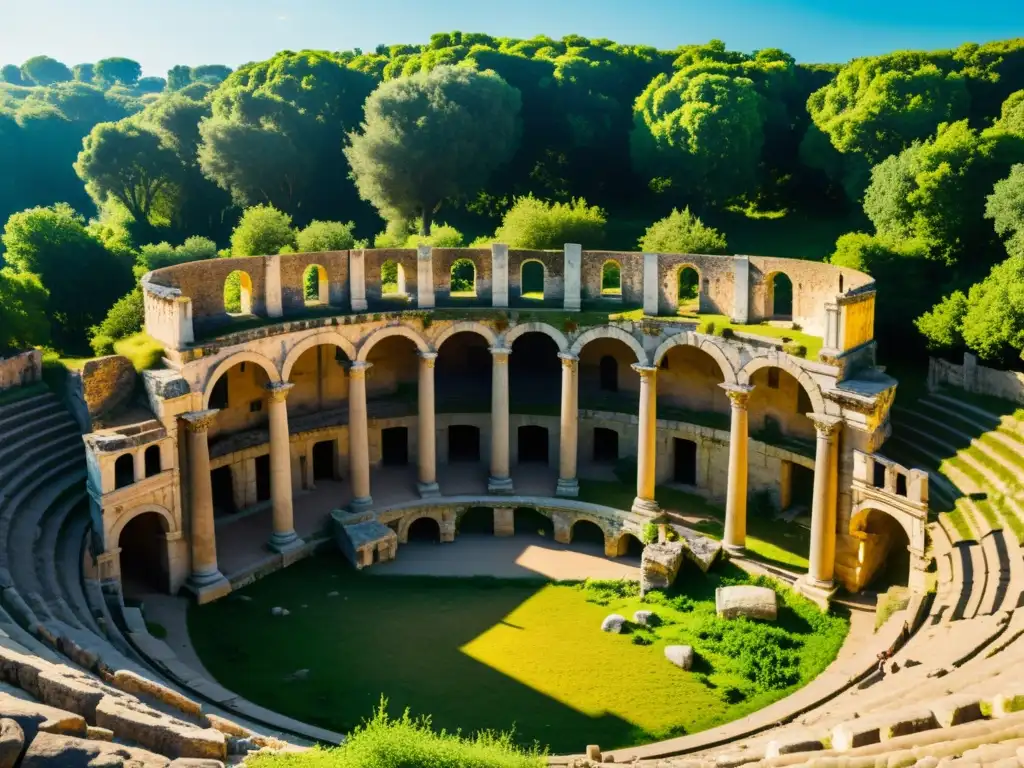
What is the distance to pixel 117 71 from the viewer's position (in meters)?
180

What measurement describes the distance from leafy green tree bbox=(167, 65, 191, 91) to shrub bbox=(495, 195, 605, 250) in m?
116

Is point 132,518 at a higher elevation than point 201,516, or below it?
below

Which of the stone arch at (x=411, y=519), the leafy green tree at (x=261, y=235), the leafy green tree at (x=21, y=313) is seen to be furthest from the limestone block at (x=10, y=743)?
the leafy green tree at (x=261, y=235)

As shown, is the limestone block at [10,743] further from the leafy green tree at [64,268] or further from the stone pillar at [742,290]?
the leafy green tree at [64,268]

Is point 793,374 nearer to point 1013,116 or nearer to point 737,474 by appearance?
point 737,474

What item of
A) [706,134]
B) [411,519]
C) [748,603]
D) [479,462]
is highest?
[706,134]

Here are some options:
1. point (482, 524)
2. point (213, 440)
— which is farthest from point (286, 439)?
point (482, 524)

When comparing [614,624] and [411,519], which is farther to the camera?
[411,519]

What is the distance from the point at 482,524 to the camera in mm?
37625

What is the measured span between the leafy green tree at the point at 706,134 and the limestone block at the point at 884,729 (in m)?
43.3

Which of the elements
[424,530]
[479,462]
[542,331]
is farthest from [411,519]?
[542,331]

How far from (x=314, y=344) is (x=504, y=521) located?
9.94 meters

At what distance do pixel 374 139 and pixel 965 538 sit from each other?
4087 cm

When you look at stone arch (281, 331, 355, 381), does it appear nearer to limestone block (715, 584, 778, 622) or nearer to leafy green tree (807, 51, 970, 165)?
limestone block (715, 584, 778, 622)
